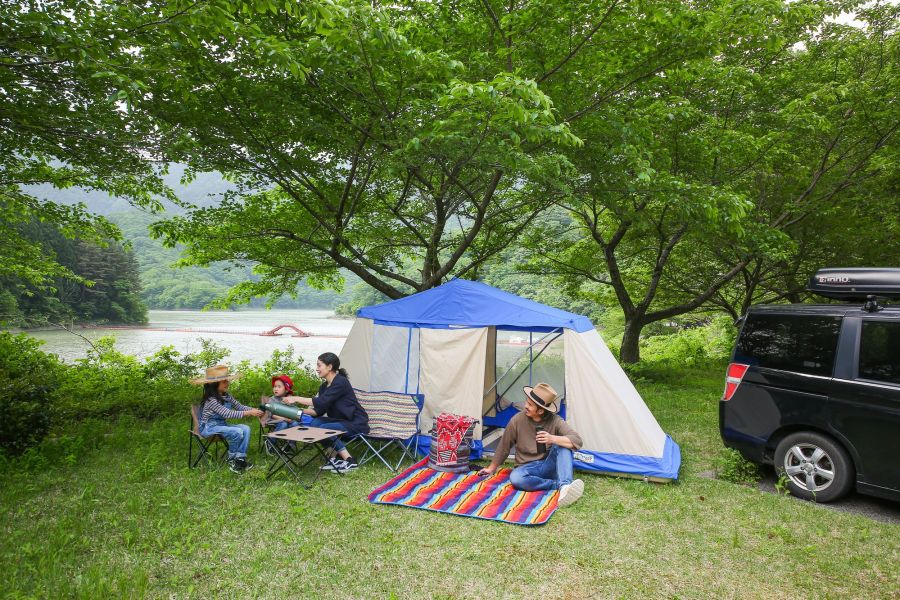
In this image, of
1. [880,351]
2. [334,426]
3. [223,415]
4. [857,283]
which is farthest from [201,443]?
[857,283]

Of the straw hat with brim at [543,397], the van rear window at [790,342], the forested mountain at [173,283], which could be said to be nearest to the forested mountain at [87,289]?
the forested mountain at [173,283]

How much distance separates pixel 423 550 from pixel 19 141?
6.39 meters

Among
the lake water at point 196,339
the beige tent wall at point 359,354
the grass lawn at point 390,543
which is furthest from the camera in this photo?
the lake water at point 196,339

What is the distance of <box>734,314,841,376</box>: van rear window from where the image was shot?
4.25 m

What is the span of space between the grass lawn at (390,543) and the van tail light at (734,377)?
803 millimetres

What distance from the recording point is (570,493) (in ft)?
14.0

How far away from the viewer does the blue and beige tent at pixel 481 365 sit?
5008mm

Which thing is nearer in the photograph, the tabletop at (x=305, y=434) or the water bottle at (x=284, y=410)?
the tabletop at (x=305, y=434)

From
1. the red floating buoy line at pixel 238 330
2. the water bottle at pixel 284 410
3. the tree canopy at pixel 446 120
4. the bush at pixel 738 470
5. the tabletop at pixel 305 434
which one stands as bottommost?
the red floating buoy line at pixel 238 330

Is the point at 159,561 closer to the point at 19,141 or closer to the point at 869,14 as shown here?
the point at 19,141

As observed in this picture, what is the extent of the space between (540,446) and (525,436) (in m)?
0.16

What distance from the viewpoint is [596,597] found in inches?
116

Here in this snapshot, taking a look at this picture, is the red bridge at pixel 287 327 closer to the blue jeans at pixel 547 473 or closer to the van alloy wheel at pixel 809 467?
the blue jeans at pixel 547 473

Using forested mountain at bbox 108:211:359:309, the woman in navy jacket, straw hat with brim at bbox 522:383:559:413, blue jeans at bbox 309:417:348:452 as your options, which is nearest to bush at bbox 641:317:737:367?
straw hat with brim at bbox 522:383:559:413
